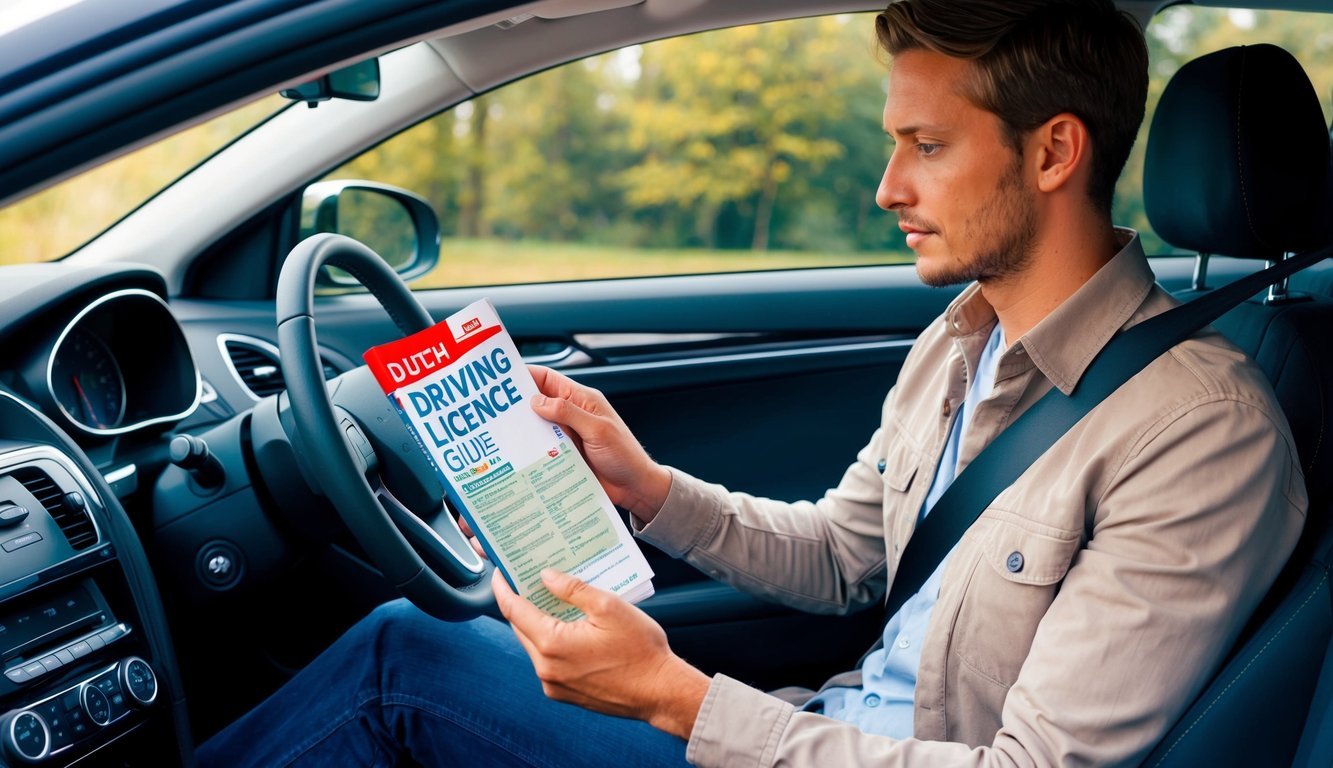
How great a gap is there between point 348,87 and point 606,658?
42.4 inches

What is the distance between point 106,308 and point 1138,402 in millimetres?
1484

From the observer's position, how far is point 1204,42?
20.0 ft

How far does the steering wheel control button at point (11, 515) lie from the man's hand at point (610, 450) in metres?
0.61

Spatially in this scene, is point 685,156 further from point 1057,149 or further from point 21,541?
point 21,541

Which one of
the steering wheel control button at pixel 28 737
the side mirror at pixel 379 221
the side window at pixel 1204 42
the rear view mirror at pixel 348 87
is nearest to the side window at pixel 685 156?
the side window at pixel 1204 42

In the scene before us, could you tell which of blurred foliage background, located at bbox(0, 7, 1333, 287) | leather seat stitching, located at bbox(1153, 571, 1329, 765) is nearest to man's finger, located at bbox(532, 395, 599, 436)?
leather seat stitching, located at bbox(1153, 571, 1329, 765)

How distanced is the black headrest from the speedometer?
1567mm

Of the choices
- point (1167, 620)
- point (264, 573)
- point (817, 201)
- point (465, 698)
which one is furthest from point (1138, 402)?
point (817, 201)

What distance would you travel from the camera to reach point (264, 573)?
1.87 meters

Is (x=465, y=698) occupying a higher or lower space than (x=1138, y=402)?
lower

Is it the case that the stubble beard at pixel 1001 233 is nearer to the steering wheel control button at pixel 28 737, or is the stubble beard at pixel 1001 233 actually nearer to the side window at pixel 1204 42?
the side window at pixel 1204 42

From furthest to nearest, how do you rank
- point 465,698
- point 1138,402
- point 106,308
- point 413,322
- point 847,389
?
1. point 847,389
2. point 106,308
3. point 413,322
4. point 465,698
5. point 1138,402

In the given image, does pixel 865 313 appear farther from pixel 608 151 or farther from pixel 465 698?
pixel 608 151

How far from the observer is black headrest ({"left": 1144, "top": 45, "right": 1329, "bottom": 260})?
1.56m
